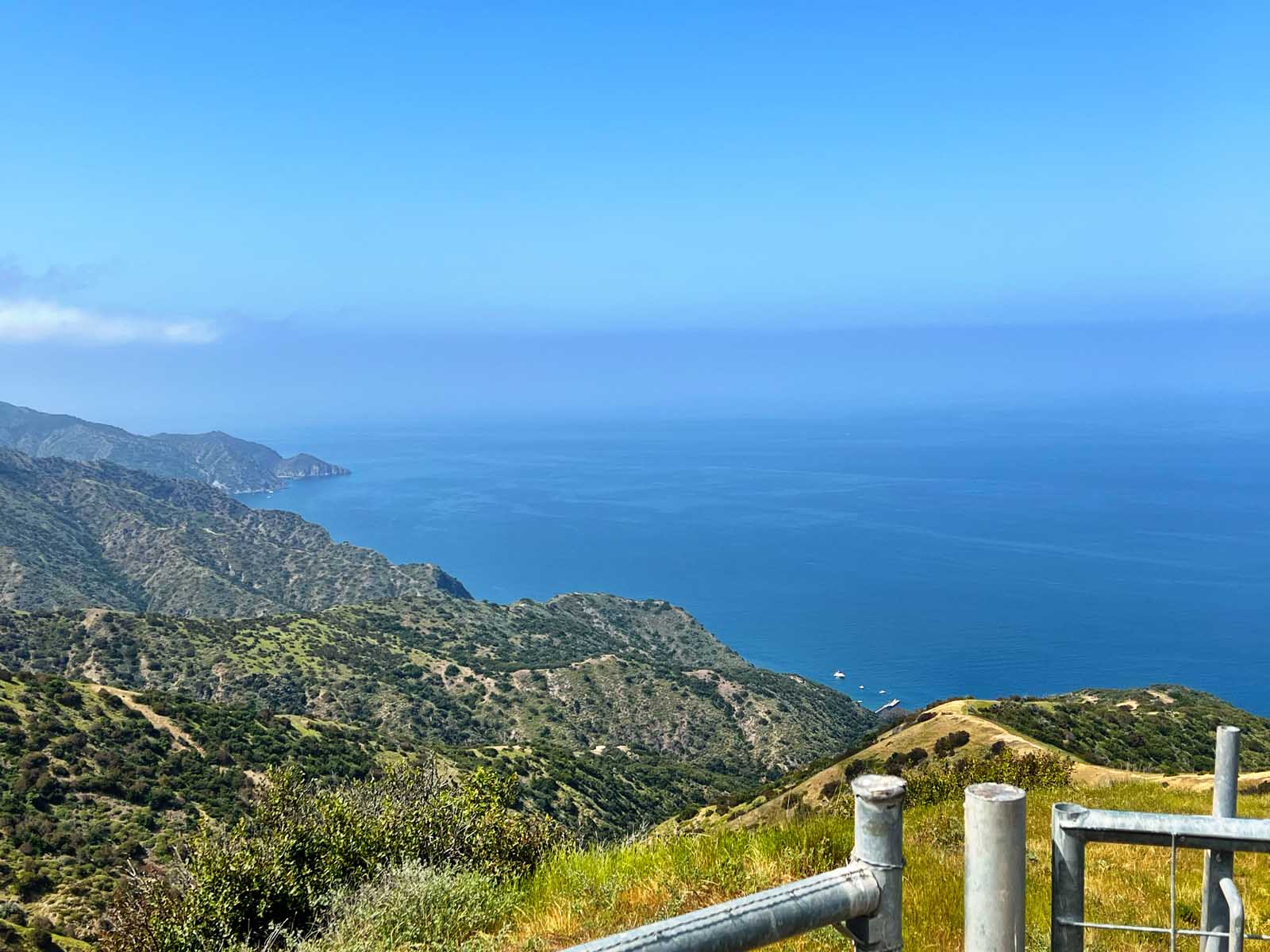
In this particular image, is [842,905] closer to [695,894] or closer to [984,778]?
[695,894]

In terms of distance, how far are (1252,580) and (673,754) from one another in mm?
120792

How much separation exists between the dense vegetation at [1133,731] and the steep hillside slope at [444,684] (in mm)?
34547

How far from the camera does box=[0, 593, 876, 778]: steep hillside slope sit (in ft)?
243

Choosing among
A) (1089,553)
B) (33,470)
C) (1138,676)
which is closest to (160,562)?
(33,470)

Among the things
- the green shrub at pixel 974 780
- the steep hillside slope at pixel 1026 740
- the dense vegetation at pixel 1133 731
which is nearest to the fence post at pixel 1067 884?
the green shrub at pixel 974 780

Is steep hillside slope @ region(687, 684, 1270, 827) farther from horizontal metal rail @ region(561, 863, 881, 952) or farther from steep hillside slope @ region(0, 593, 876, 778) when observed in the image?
steep hillside slope @ region(0, 593, 876, 778)

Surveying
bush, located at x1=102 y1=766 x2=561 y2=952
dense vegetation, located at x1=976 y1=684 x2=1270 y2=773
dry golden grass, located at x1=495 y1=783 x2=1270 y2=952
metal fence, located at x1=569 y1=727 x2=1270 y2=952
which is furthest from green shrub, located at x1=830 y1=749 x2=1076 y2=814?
dense vegetation, located at x1=976 y1=684 x2=1270 y2=773

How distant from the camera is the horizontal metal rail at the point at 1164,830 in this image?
2.56 meters

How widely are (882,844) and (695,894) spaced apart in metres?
2.66

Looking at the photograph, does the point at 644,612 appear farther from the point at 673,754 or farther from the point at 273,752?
the point at 273,752

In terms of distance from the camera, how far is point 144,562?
500 ft

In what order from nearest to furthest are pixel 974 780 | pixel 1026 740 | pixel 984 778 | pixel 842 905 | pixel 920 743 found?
pixel 842 905
pixel 974 780
pixel 984 778
pixel 1026 740
pixel 920 743

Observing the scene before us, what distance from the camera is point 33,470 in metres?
189

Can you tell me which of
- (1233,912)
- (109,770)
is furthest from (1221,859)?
(109,770)
